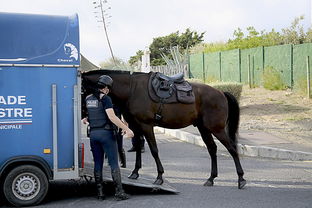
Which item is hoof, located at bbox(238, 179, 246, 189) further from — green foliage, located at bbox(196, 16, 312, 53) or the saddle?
green foliage, located at bbox(196, 16, 312, 53)

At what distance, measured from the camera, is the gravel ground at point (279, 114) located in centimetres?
1440

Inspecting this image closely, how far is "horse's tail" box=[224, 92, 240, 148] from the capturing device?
9.01 m

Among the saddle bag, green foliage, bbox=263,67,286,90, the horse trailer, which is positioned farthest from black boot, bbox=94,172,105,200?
green foliage, bbox=263,67,286,90

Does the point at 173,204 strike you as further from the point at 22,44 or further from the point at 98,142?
the point at 22,44

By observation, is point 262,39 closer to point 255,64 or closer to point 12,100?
point 255,64

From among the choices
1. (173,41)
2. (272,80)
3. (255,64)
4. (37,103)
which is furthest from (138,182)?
A: (173,41)

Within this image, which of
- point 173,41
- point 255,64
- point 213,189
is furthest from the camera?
point 173,41

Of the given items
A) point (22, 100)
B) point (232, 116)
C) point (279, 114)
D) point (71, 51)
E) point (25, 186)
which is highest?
point (71, 51)

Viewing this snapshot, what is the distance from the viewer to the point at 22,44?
6723 millimetres

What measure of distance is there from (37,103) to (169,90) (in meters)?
2.34

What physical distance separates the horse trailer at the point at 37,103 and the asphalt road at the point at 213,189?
49 centimetres

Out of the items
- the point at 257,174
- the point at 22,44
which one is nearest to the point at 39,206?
the point at 22,44

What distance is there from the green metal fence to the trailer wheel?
49.3ft

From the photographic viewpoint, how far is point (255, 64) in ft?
87.1
